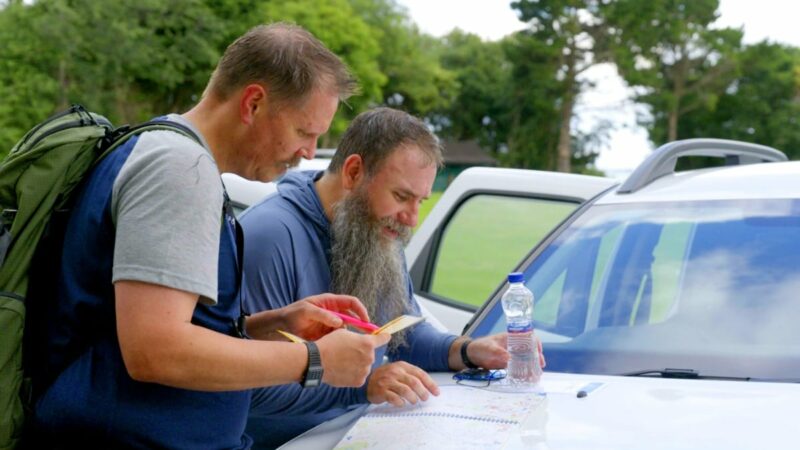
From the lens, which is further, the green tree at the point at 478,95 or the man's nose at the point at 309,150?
the green tree at the point at 478,95

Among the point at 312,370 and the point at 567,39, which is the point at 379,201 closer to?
the point at 312,370

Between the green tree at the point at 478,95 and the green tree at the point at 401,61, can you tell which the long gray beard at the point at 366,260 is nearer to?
the green tree at the point at 401,61

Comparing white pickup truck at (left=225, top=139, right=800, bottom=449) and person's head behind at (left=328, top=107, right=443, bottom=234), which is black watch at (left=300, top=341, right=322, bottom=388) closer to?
white pickup truck at (left=225, top=139, right=800, bottom=449)

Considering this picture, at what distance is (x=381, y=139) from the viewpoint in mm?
3461

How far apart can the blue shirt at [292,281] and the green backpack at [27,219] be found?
0.85 metres

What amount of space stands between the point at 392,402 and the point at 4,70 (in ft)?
151

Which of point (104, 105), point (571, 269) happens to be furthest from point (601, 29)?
point (571, 269)

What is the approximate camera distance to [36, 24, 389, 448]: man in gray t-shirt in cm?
199

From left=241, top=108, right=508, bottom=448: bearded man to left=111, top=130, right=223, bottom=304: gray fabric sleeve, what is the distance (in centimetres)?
96

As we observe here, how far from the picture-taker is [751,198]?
3.44 metres

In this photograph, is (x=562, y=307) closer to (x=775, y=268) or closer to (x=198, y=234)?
(x=775, y=268)

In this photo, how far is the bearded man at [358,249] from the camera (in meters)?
3.04

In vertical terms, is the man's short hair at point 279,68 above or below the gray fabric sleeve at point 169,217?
above

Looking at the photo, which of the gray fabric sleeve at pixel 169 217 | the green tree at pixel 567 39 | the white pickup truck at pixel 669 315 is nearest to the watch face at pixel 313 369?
the gray fabric sleeve at pixel 169 217
